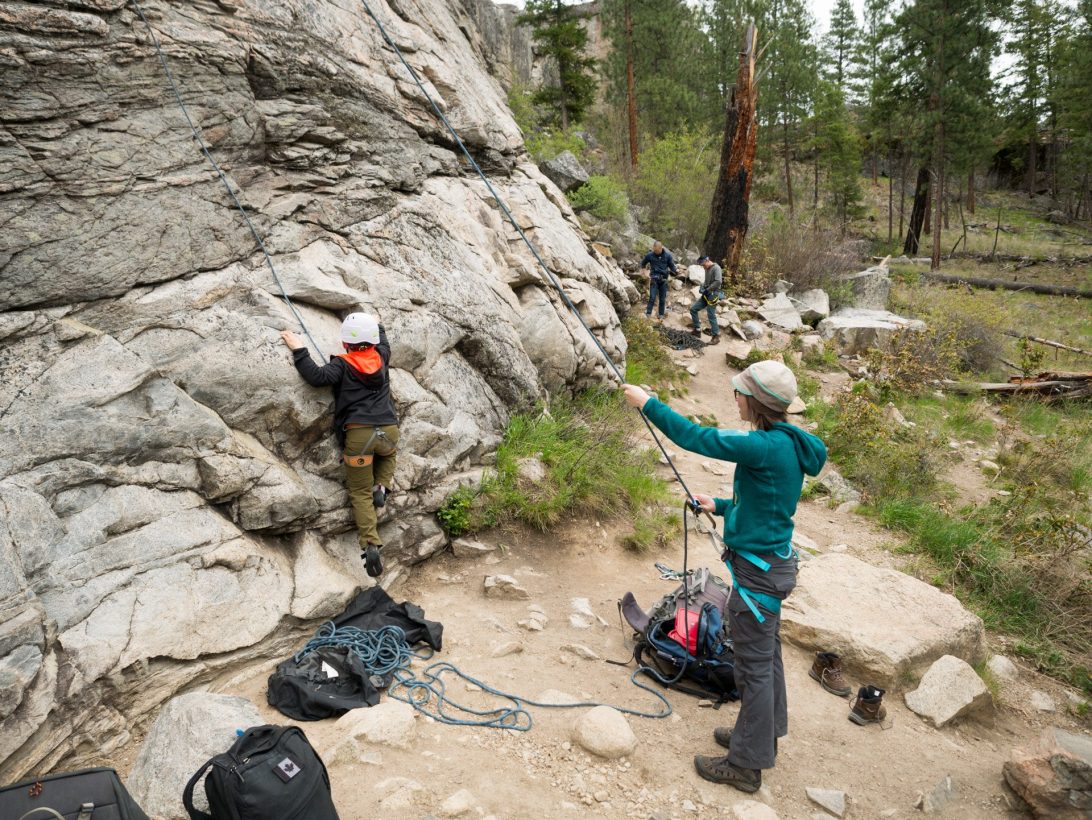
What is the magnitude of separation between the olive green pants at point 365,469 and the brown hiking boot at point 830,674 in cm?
350

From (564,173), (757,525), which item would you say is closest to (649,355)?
(564,173)

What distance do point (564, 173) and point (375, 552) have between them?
1213cm

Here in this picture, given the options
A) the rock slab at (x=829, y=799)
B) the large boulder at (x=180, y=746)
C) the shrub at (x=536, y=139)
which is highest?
the shrub at (x=536, y=139)

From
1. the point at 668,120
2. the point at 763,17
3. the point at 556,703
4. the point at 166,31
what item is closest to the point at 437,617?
the point at 556,703

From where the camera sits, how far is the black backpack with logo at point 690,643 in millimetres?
4453

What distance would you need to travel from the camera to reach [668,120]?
2964cm

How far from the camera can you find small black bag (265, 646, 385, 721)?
3969mm

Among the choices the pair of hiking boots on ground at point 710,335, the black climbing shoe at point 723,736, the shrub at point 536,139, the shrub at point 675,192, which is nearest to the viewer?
the black climbing shoe at point 723,736

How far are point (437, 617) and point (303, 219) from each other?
12.1 ft

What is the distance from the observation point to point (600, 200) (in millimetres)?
15188

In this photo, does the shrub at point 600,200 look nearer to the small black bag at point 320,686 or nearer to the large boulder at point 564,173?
the large boulder at point 564,173

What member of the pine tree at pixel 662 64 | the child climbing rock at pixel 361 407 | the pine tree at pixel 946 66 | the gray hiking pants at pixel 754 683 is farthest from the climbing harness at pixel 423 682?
the pine tree at pixel 662 64

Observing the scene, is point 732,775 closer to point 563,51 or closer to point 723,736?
point 723,736

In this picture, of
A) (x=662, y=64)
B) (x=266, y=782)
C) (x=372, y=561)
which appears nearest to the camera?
(x=266, y=782)
